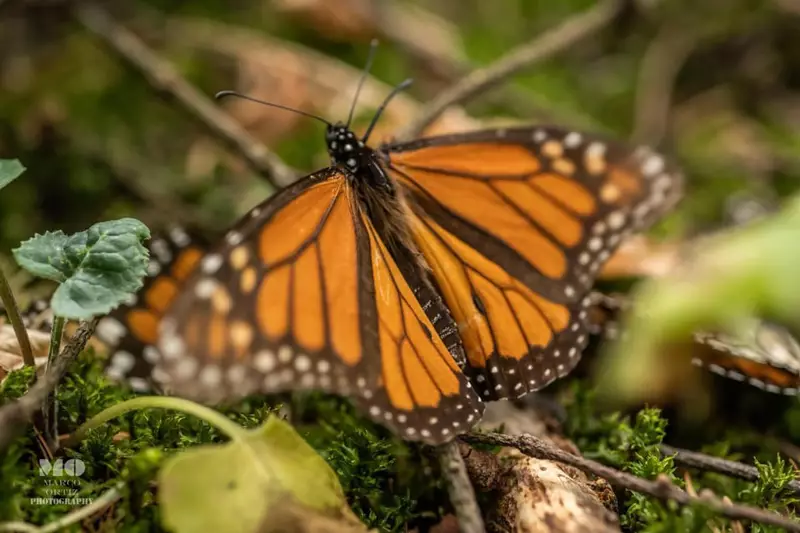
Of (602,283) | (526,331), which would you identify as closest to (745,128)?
(602,283)

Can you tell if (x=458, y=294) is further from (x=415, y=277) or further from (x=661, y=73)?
(x=661, y=73)

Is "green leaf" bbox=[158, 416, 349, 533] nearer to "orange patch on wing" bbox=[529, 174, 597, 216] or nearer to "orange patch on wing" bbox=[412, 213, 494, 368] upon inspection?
"orange patch on wing" bbox=[412, 213, 494, 368]

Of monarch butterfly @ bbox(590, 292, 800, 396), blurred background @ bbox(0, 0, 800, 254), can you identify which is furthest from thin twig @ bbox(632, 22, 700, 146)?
monarch butterfly @ bbox(590, 292, 800, 396)

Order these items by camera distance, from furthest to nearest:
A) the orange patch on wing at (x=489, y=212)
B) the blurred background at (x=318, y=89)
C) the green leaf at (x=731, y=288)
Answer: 1. the blurred background at (x=318, y=89)
2. the orange patch on wing at (x=489, y=212)
3. the green leaf at (x=731, y=288)

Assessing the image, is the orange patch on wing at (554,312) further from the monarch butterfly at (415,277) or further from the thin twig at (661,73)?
the thin twig at (661,73)

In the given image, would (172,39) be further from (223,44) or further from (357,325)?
(357,325)

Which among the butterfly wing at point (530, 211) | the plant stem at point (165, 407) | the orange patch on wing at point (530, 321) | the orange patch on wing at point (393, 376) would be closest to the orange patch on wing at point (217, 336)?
the plant stem at point (165, 407)

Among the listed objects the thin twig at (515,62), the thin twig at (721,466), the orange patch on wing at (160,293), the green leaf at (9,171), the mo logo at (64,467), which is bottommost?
the thin twig at (721,466)
